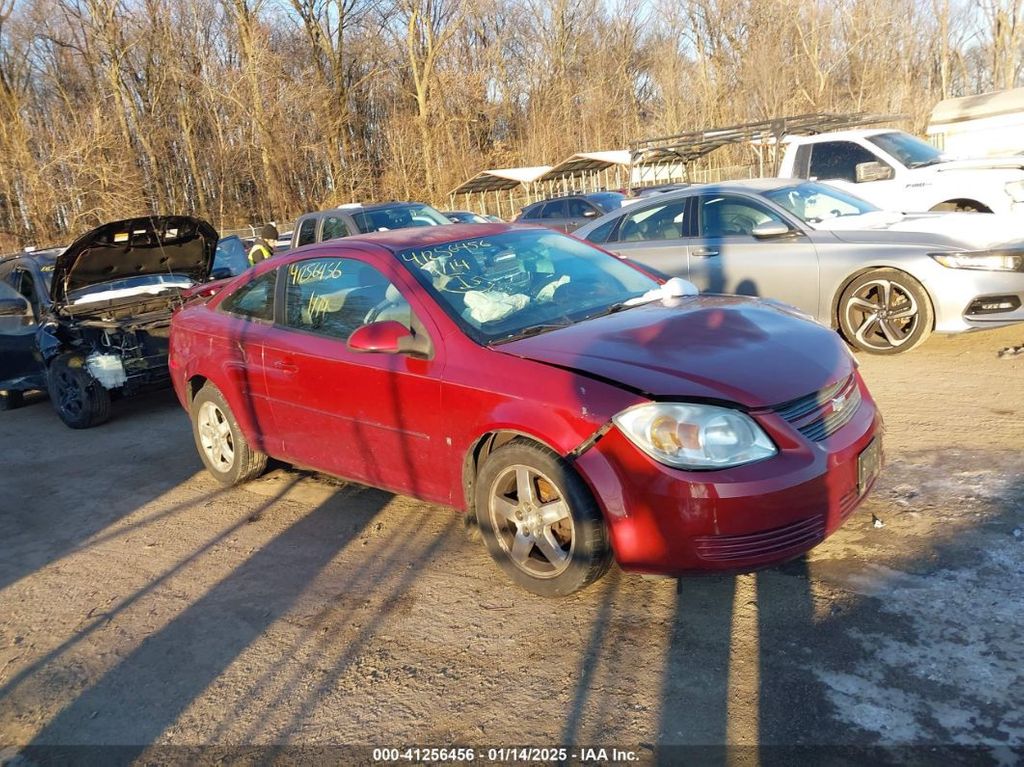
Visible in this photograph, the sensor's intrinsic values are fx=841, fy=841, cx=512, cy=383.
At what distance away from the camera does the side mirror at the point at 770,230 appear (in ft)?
23.5

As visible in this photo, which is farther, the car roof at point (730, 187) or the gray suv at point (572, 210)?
the gray suv at point (572, 210)

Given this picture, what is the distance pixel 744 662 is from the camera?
3051 millimetres

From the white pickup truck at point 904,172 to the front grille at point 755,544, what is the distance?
7.45 m

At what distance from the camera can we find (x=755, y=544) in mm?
3186

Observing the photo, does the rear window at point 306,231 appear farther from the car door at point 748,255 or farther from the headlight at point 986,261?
the headlight at point 986,261

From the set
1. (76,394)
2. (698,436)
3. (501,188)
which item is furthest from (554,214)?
(698,436)

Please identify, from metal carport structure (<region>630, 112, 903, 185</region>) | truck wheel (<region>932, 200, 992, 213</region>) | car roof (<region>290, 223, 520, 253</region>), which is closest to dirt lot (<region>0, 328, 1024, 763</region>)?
car roof (<region>290, 223, 520, 253</region>)

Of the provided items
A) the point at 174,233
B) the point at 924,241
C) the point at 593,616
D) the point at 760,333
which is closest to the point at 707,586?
the point at 593,616

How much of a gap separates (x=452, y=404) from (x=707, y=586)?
138 centimetres

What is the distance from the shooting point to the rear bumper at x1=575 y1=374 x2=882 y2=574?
3.15 meters

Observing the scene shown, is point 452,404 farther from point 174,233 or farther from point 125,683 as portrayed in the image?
point 174,233

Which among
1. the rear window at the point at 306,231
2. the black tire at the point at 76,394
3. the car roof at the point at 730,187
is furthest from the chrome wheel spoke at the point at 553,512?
the rear window at the point at 306,231

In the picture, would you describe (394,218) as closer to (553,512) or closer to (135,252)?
(135,252)

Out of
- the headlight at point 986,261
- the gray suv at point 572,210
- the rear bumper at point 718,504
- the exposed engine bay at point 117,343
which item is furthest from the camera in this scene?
the gray suv at point 572,210
